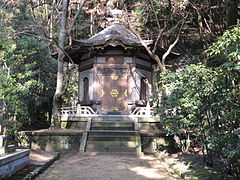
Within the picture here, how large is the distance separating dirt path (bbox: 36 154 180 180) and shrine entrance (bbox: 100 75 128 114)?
5.22 m

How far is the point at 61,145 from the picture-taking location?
379 inches

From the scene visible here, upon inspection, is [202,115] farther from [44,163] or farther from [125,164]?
[44,163]

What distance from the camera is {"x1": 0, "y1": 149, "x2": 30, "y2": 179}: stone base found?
478 centimetres

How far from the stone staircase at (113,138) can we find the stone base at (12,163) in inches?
125

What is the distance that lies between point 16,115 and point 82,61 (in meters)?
5.50

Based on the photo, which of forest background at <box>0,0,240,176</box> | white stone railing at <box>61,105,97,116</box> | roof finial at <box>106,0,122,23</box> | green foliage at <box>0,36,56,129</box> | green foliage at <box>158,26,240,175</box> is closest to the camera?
green foliage at <box>158,26,240,175</box>

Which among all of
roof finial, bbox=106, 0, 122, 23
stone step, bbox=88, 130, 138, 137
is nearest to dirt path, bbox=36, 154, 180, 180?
stone step, bbox=88, 130, 138, 137

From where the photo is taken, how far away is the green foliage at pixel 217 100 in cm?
393

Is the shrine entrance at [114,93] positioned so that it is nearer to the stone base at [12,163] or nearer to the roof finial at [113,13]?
the roof finial at [113,13]

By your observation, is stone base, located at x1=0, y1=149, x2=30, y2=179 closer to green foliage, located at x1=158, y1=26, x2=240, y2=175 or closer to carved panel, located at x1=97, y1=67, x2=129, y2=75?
green foliage, located at x1=158, y1=26, x2=240, y2=175

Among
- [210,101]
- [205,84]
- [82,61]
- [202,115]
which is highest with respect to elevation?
[82,61]

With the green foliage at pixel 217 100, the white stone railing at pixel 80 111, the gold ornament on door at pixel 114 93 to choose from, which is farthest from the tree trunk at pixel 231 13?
the white stone railing at pixel 80 111

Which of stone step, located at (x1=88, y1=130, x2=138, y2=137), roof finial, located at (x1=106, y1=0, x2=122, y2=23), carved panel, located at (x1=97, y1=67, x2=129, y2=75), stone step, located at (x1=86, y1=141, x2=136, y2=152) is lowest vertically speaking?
stone step, located at (x1=86, y1=141, x2=136, y2=152)

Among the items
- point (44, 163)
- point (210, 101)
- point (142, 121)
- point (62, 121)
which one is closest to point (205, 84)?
point (210, 101)
